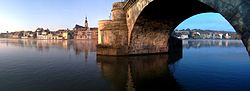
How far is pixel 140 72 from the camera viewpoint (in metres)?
19.7

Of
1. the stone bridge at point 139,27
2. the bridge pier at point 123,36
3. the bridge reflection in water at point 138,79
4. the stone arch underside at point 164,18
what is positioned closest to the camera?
the stone arch underside at point 164,18

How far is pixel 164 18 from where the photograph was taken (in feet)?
86.0

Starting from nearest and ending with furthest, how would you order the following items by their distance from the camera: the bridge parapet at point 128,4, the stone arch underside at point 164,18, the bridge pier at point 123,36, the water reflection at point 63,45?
the stone arch underside at point 164,18 → the bridge parapet at point 128,4 → the bridge pier at point 123,36 → the water reflection at point 63,45

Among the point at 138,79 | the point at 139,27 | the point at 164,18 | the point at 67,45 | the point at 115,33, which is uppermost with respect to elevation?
the point at 164,18

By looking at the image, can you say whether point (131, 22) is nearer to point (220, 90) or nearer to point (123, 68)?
point (123, 68)

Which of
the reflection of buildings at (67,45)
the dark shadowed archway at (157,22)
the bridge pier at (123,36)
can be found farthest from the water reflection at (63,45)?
the dark shadowed archway at (157,22)

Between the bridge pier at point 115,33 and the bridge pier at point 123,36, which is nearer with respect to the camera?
the bridge pier at point 123,36

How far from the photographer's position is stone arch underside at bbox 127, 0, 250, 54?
9562 mm

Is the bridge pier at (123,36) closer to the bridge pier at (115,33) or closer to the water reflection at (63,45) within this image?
the bridge pier at (115,33)

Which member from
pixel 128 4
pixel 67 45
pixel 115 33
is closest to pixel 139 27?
pixel 128 4

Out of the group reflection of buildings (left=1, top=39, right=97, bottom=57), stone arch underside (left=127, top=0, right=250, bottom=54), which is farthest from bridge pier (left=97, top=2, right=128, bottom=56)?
reflection of buildings (left=1, top=39, right=97, bottom=57)

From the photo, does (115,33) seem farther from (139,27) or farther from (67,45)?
(67,45)

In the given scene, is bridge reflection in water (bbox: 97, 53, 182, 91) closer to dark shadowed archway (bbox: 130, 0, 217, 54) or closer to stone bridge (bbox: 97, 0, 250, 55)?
dark shadowed archway (bbox: 130, 0, 217, 54)

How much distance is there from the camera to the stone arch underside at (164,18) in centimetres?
956
